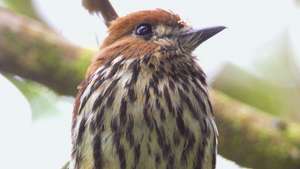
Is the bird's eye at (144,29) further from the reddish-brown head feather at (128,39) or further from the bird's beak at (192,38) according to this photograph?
A: the bird's beak at (192,38)

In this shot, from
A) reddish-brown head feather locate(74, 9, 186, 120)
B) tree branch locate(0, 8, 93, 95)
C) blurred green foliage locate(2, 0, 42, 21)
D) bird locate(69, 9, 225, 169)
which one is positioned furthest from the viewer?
blurred green foliage locate(2, 0, 42, 21)

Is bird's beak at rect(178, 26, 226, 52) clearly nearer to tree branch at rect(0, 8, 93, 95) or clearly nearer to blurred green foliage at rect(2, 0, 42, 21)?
tree branch at rect(0, 8, 93, 95)

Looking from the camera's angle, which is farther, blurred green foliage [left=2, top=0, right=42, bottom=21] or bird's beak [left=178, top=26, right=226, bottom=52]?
blurred green foliage [left=2, top=0, right=42, bottom=21]

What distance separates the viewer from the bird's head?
359 cm

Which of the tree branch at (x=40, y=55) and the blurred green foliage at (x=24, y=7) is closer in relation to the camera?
the tree branch at (x=40, y=55)

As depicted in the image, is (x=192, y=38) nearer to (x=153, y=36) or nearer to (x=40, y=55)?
(x=153, y=36)

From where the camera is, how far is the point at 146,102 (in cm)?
336

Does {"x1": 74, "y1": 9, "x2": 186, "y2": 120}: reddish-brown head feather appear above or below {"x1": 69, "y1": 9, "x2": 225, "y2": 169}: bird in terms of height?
above

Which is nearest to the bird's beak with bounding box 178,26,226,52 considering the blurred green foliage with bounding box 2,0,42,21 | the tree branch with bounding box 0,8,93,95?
the tree branch with bounding box 0,8,93,95

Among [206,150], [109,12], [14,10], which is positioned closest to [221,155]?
[206,150]

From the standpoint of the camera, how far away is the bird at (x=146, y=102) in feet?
10.7

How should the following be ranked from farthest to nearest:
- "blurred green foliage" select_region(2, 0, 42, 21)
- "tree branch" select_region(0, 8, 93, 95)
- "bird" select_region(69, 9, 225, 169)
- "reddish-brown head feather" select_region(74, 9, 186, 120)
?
1. "blurred green foliage" select_region(2, 0, 42, 21)
2. "tree branch" select_region(0, 8, 93, 95)
3. "reddish-brown head feather" select_region(74, 9, 186, 120)
4. "bird" select_region(69, 9, 225, 169)

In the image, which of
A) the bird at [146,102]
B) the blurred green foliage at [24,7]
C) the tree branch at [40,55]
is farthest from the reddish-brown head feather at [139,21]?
the blurred green foliage at [24,7]

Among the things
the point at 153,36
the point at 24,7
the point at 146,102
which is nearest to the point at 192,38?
the point at 153,36
